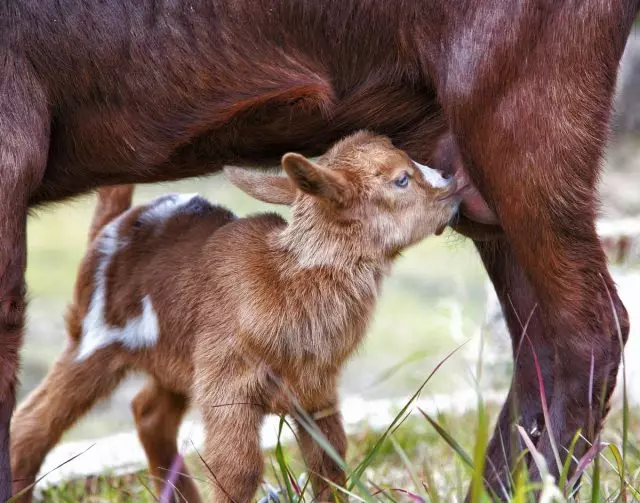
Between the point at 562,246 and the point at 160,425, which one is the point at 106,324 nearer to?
the point at 160,425

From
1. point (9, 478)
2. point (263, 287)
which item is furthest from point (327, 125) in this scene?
point (9, 478)

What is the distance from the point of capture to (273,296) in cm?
365

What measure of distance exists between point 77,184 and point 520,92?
4.68ft

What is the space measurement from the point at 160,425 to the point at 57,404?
37cm

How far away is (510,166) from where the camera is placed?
3.62 m

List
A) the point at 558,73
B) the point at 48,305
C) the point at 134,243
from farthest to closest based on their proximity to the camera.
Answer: the point at 48,305
the point at 134,243
the point at 558,73

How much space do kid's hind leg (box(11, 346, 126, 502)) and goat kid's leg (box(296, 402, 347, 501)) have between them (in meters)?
0.73

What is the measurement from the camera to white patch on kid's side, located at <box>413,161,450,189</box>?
12.3 feet

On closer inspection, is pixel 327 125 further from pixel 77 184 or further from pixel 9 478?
pixel 9 478

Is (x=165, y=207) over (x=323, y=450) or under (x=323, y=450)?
over

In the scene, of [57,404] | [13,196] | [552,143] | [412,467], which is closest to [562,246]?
[552,143]

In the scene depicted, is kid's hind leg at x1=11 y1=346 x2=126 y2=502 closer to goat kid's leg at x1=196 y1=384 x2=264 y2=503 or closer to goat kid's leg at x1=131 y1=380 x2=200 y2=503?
goat kid's leg at x1=131 y1=380 x2=200 y2=503

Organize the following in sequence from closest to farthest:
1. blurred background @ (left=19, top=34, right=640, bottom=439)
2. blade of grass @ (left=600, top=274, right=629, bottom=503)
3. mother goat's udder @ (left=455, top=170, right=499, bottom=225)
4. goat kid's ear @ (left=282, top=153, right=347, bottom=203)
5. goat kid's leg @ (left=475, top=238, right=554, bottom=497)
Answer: blade of grass @ (left=600, top=274, right=629, bottom=503) → goat kid's ear @ (left=282, top=153, right=347, bottom=203) → mother goat's udder @ (left=455, top=170, right=499, bottom=225) → goat kid's leg @ (left=475, top=238, right=554, bottom=497) → blurred background @ (left=19, top=34, right=640, bottom=439)

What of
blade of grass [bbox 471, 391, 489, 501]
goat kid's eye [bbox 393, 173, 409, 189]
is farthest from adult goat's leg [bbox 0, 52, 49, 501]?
blade of grass [bbox 471, 391, 489, 501]
